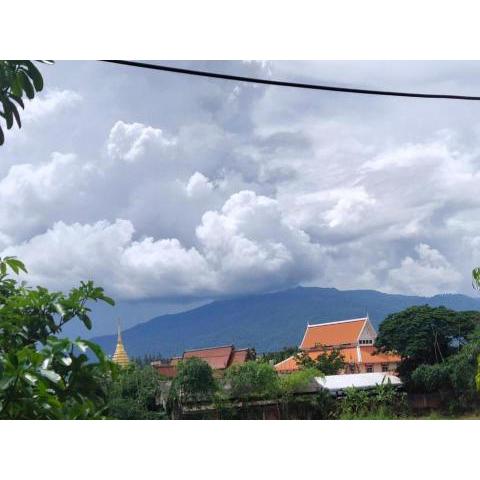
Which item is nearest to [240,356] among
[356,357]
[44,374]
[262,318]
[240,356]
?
[240,356]

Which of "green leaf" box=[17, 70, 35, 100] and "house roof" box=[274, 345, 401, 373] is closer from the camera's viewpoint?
"green leaf" box=[17, 70, 35, 100]

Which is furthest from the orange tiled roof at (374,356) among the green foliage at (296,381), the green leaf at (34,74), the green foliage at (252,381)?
the green leaf at (34,74)

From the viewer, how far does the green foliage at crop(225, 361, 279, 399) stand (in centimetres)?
→ 397

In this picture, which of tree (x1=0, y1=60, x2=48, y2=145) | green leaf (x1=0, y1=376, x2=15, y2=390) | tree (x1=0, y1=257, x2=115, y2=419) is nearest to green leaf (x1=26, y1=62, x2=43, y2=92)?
tree (x1=0, y1=60, x2=48, y2=145)

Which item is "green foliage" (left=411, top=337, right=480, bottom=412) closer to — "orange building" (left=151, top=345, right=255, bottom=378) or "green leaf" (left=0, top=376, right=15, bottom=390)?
"orange building" (left=151, top=345, right=255, bottom=378)

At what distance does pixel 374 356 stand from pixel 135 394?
4.59 feet

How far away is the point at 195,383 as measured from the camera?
399 cm

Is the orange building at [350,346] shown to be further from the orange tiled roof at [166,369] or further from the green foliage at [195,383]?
the orange tiled roof at [166,369]

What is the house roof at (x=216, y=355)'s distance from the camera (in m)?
4.01

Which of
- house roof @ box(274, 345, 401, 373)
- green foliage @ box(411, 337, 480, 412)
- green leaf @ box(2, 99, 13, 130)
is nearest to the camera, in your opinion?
green leaf @ box(2, 99, 13, 130)

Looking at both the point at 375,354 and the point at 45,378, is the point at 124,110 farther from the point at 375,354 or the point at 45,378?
the point at 45,378

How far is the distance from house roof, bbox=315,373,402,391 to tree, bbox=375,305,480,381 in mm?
82

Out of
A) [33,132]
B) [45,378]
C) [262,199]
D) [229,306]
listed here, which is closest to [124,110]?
[33,132]
